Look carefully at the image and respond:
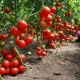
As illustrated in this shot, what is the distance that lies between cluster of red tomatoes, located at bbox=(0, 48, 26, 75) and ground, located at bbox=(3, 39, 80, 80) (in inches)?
3.1

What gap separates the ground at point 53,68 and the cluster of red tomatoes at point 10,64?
0.26 ft

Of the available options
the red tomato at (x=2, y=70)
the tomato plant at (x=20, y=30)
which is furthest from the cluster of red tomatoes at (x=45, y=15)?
the red tomato at (x=2, y=70)

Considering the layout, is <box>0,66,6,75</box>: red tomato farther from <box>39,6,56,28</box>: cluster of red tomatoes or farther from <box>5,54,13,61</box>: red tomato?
<box>39,6,56,28</box>: cluster of red tomatoes

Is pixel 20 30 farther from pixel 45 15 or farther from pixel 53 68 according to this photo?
pixel 53 68

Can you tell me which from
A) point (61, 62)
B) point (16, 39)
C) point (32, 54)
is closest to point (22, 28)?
point (16, 39)

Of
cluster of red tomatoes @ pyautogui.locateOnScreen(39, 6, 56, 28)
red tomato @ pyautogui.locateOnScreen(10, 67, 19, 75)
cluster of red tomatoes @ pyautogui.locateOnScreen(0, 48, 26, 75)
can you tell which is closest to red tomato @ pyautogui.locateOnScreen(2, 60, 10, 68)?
cluster of red tomatoes @ pyautogui.locateOnScreen(0, 48, 26, 75)

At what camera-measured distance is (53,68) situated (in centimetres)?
285

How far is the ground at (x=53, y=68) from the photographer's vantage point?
257cm

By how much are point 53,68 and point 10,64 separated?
0.62 meters

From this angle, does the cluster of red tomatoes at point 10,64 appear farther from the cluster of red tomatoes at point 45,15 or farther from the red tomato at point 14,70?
the cluster of red tomatoes at point 45,15

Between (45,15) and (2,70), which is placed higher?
(45,15)

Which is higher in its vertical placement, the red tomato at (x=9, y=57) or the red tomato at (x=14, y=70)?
the red tomato at (x=9, y=57)

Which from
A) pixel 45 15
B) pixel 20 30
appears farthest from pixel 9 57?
pixel 45 15

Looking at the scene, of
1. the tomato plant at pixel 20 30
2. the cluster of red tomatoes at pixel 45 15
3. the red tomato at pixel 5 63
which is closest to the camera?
the cluster of red tomatoes at pixel 45 15
